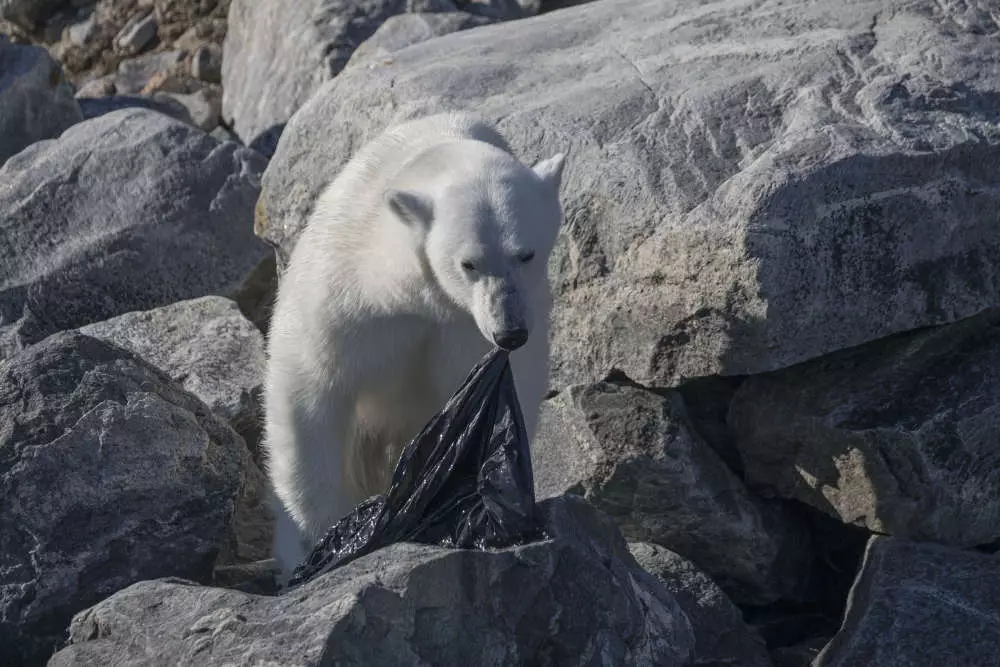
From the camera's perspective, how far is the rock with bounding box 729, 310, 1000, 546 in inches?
171

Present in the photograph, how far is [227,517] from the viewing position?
4328 mm

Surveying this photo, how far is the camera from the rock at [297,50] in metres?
7.95

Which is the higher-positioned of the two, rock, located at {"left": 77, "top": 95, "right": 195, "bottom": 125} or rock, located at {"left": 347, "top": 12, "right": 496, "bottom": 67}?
rock, located at {"left": 347, "top": 12, "right": 496, "bottom": 67}

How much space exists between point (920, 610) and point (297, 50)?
5.14 metres

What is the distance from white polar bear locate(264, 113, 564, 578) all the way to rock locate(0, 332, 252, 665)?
0.25 m

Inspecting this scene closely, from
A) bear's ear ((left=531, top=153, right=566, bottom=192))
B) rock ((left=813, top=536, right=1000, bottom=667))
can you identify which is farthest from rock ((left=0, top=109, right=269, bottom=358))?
rock ((left=813, top=536, right=1000, bottom=667))

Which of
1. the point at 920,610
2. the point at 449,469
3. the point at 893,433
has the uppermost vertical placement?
the point at 449,469

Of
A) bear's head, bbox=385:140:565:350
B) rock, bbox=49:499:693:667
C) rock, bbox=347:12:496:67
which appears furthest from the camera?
rock, bbox=347:12:496:67

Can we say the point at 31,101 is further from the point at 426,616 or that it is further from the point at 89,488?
the point at 426,616

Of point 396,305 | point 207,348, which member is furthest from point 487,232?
point 207,348

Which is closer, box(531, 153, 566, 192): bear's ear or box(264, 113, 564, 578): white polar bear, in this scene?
box(264, 113, 564, 578): white polar bear

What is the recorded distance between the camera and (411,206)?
3742 mm

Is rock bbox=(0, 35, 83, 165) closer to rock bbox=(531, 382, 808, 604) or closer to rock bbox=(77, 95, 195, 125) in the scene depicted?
rock bbox=(77, 95, 195, 125)

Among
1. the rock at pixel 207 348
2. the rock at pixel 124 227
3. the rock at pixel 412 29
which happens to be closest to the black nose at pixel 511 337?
the rock at pixel 207 348
